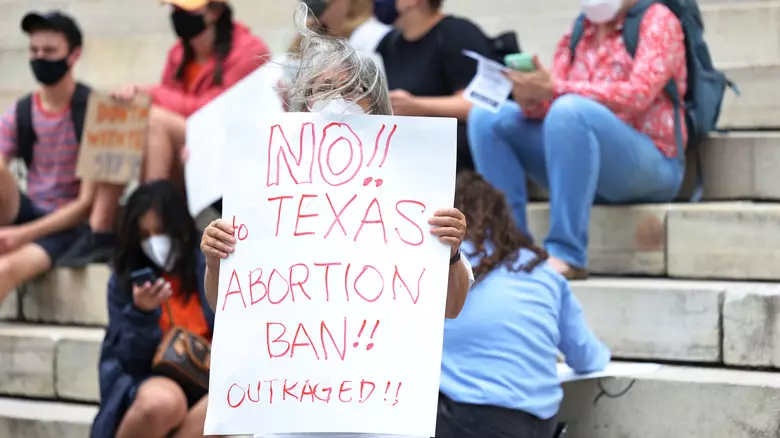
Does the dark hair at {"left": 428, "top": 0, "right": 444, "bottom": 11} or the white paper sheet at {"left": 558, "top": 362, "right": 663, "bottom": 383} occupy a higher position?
the dark hair at {"left": 428, "top": 0, "right": 444, "bottom": 11}

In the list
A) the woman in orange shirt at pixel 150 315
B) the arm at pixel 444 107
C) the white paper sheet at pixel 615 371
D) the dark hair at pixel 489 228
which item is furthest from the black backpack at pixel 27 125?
the white paper sheet at pixel 615 371

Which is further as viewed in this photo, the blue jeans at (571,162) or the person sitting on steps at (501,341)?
the blue jeans at (571,162)

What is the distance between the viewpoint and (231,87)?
4809 mm

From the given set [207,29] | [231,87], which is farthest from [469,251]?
[207,29]

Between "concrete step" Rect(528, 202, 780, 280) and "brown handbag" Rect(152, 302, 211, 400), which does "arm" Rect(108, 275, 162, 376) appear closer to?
"brown handbag" Rect(152, 302, 211, 400)

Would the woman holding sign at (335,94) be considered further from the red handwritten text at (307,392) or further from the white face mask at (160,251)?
the white face mask at (160,251)

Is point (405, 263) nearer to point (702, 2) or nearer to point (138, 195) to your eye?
point (138, 195)

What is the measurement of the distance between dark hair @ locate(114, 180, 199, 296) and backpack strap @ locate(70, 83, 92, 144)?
1245 millimetres

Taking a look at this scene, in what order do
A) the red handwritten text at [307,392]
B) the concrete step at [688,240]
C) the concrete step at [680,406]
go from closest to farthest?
1. the red handwritten text at [307,392]
2. the concrete step at [680,406]
3. the concrete step at [688,240]

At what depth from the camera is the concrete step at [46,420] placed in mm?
4176

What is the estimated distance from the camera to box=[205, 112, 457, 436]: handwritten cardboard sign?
2.17m

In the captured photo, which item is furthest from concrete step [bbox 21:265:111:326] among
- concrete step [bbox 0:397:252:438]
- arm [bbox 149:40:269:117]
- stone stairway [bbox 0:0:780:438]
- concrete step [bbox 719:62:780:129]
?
concrete step [bbox 719:62:780:129]

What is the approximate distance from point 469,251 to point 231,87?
1.91 meters

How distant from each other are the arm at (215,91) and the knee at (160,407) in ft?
5.71
